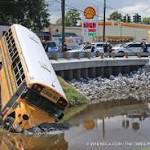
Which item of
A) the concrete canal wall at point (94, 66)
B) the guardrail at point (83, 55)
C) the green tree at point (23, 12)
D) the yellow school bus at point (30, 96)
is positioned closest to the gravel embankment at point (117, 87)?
the concrete canal wall at point (94, 66)

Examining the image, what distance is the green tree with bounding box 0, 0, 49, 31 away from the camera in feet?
194

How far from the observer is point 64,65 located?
4203cm

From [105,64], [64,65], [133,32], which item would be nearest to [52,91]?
[64,65]

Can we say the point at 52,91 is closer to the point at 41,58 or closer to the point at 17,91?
the point at 17,91

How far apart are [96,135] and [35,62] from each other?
459 cm

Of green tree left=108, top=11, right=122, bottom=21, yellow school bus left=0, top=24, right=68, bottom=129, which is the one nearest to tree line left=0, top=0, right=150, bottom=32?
yellow school bus left=0, top=24, right=68, bottom=129

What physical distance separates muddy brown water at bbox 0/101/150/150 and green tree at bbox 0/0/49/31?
29870mm

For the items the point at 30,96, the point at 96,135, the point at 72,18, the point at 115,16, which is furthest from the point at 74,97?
the point at 115,16

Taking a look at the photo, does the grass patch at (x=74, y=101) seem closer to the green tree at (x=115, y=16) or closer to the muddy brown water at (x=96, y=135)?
the muddy brown water at (x=96, y=135)

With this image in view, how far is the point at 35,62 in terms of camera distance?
25.7 metres

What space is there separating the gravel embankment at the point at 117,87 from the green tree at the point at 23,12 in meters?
16.0

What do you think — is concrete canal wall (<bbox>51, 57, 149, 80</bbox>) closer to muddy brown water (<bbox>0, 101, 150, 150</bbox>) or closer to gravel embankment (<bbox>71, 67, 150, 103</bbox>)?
gravel embankment (<bbox>71, 67, 150, 103</bbox>)

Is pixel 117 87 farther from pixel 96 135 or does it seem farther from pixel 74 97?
pixel 96 135

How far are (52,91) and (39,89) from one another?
1.77 ft
